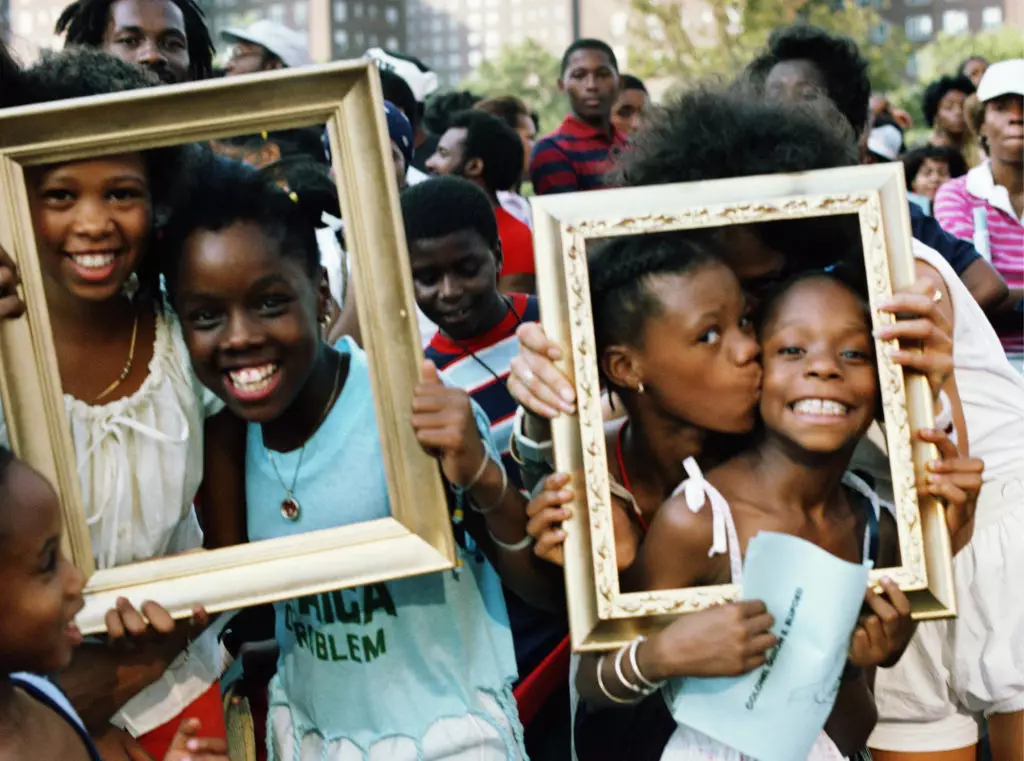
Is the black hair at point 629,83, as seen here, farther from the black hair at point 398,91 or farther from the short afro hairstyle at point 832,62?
the short afro hairstyle at point 832,62

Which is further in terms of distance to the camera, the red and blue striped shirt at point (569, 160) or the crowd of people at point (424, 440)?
the red and blue striped shirt at point (569, 160)

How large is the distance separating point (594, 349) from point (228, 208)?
649mm

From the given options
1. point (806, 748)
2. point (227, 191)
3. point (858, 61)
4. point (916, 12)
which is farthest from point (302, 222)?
point (916, 12)

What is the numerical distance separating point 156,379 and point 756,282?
1.01 m

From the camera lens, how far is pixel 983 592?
2.44 metres

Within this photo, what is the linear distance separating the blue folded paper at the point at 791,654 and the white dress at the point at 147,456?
0.94 metres

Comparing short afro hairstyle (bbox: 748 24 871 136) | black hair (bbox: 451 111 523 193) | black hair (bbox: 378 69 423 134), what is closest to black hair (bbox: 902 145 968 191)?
black hair (bbox: 451 111 523 193)

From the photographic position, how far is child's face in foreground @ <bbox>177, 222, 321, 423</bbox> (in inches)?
77.5

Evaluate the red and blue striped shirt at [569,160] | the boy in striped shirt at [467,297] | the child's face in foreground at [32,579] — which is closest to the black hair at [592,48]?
the red and blue striped shirt at [569,160]

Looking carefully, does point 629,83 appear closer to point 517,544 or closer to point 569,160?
point 569,160

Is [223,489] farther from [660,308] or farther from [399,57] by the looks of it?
[399,57]

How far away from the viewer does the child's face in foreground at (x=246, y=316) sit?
197cm

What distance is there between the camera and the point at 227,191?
1992 millimetres

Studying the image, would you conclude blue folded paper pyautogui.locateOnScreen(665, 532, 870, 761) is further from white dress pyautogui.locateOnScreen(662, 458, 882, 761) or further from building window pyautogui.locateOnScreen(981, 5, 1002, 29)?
building window pyautogui.locateOnScreen(981, 5, 1002, 29)
